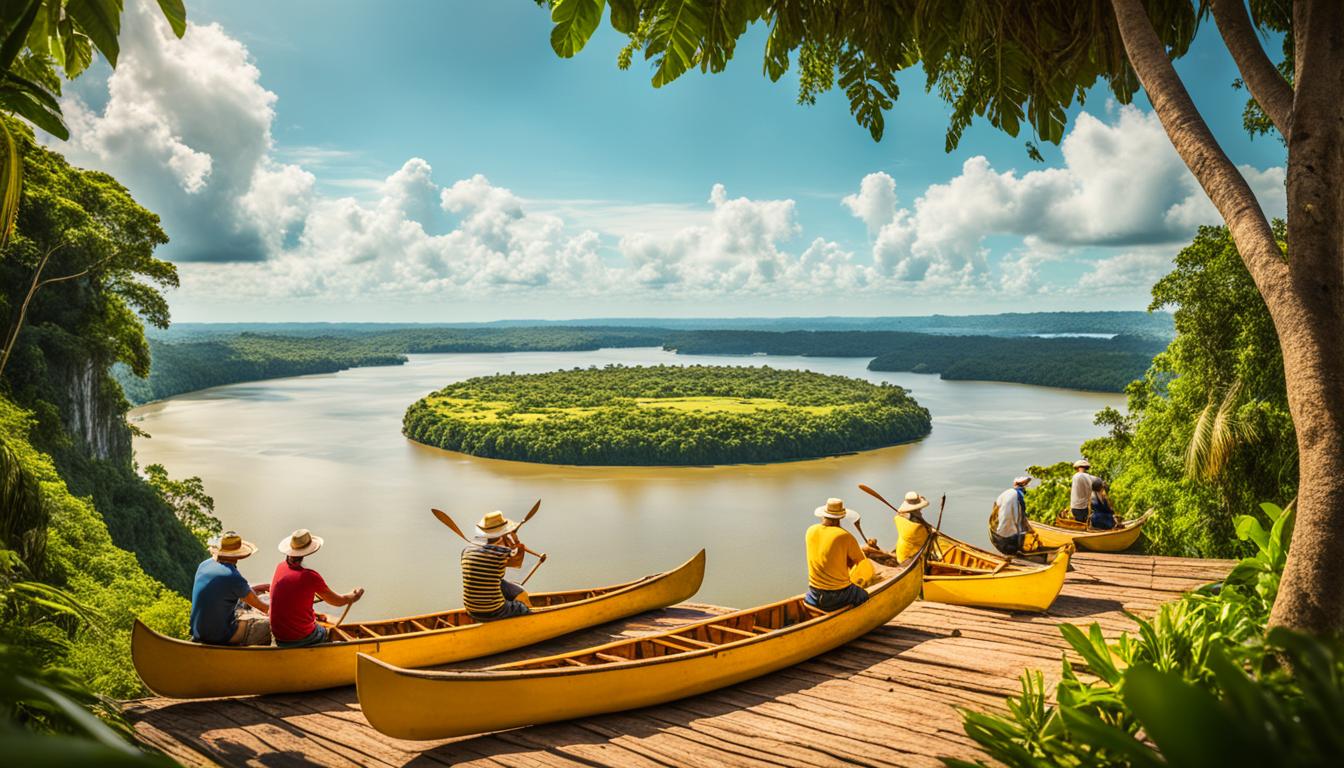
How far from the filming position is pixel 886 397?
4850 centimetres

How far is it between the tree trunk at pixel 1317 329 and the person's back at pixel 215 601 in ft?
17.3

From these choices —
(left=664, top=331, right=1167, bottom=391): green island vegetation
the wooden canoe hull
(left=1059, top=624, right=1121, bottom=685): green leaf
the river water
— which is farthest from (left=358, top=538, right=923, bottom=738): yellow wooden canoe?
(left=664, top=331, right=1167, bottom=391): green island vegetation

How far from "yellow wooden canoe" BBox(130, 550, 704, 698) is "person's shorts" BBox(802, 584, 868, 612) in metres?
1.86

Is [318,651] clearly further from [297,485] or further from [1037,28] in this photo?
[297,485]

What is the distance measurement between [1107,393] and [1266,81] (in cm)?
5626

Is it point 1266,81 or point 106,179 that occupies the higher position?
point 106,179

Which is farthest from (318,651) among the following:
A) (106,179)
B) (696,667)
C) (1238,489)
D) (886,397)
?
(886,397)

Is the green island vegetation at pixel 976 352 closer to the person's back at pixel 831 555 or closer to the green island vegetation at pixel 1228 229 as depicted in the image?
the green island vegetation at pixel 1228 229

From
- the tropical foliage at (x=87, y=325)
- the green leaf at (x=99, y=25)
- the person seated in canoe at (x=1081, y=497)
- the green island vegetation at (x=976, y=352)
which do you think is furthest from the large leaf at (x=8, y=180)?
the green island vegetation at (x=976, y=352)

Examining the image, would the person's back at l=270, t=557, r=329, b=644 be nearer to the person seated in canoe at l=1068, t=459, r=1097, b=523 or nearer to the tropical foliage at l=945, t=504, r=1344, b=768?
the tropical foliage at l=945, t=504, r=1344, b=768

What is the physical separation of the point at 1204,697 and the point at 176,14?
2273 mm

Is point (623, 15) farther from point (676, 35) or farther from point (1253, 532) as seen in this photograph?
point (1253, 532)

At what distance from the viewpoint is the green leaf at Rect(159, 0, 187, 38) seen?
70.8 inches

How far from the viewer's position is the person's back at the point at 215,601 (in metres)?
4.75
